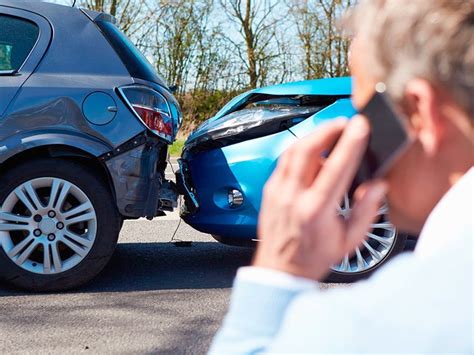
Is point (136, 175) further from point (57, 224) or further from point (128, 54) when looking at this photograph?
point (128, 54)

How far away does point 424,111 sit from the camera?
0.99 m

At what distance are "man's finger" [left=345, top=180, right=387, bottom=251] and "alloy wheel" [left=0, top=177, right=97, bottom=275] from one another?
387 centimetres

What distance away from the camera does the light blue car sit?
16.2 ft

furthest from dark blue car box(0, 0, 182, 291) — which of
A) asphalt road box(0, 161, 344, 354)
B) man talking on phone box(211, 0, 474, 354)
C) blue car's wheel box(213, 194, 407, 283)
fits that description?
man talking on phone box(211, 0, 474, 354)

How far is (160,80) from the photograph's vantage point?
525 centimetres

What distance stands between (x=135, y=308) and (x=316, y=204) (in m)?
3.69

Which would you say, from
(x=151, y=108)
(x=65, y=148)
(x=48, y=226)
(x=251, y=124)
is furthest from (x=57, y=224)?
(x=251, y=124)

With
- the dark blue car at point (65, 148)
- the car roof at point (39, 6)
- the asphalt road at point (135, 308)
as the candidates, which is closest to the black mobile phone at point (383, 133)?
the asphalt road at point (135, 308)

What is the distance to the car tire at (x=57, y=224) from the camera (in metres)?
4.71

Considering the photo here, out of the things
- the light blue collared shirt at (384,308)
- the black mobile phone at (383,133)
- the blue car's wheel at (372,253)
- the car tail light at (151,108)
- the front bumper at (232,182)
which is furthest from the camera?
→ the blue car's wheel at (372,253)

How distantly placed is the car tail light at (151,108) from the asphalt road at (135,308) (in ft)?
3.05

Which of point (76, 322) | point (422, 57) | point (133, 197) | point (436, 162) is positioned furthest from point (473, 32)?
point (133, 197)

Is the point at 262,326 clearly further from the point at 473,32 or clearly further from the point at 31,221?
the point at 31,221

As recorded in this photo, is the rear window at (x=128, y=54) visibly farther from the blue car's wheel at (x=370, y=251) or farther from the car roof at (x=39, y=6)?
the blue car's wheel at (x=370, y=251)
